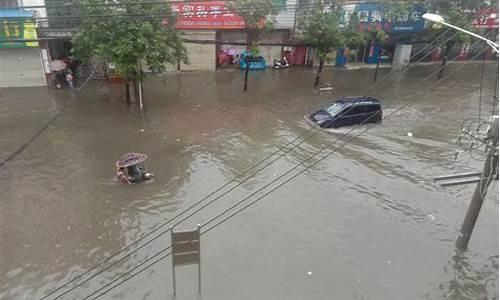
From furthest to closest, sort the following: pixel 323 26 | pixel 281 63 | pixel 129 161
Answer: pixel 281 63, pixel 323 26, pixel 129 161

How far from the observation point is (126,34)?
18234 millimetres

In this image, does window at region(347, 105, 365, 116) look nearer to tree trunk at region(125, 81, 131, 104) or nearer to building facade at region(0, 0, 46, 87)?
tree trunk at region(125, 81, 131, 104)

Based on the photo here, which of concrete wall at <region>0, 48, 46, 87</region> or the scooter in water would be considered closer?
concrete wall at <region>0, 48, 46, 87</region>

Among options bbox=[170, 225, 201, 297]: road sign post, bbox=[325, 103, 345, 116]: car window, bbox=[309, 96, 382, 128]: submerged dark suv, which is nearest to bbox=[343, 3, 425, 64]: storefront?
bbox=[309, 96, 382, 128]: submerged dark suv

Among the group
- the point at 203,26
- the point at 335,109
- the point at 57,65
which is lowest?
the point at 335,109

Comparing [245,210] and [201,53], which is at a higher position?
[201,53]

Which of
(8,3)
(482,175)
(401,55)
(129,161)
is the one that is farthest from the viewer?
(401,55)

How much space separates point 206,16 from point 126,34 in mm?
10127

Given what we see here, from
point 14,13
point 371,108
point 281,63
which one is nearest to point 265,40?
point 281,63

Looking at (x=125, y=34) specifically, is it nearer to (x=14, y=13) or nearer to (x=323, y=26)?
(x=14, y=13)

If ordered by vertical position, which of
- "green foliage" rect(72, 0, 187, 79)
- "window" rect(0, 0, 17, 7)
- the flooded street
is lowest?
the flooded street

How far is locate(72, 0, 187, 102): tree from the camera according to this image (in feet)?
59.5

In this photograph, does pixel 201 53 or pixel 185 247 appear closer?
pixel 185 247

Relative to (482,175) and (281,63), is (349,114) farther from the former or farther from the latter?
(281,63)
